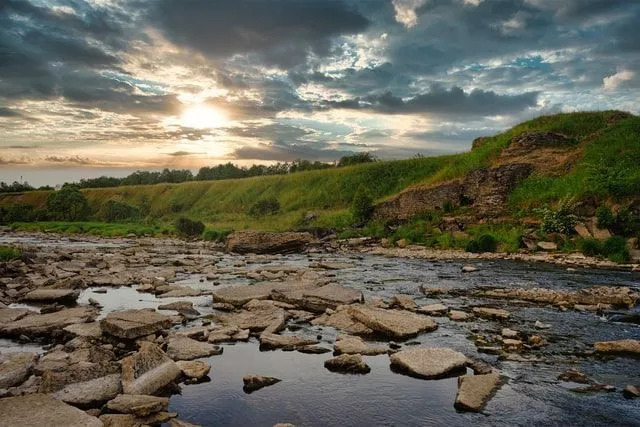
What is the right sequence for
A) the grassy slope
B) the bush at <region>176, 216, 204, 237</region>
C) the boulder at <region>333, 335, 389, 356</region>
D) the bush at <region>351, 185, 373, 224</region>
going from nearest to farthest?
the boulder at <region>333, 335, 389, 356</region> → the grassy slope → the bush at <region>351, 185, 373, 224</region> → the bush at <region>176, 216, 204, 237</region>

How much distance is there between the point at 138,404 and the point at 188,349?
9.32 ft

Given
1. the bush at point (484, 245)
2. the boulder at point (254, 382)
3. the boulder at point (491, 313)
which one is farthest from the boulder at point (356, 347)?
the bush at point (484, 245)

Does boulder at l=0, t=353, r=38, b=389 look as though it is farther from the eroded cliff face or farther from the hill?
the eroded cliff face

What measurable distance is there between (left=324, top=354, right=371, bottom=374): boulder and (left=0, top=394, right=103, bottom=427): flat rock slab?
13.4ft

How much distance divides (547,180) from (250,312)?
110 feet

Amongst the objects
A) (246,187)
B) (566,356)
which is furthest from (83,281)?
(246,187)

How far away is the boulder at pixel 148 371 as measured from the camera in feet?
23.1

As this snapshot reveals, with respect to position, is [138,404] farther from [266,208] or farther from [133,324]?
[266,208]

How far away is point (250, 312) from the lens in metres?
12.4

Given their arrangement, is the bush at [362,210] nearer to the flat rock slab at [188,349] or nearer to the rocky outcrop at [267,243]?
the rocky outcrop at [267,243]

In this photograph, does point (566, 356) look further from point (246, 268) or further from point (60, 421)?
point (246, 268)

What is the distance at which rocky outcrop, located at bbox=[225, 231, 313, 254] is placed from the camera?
33156mm

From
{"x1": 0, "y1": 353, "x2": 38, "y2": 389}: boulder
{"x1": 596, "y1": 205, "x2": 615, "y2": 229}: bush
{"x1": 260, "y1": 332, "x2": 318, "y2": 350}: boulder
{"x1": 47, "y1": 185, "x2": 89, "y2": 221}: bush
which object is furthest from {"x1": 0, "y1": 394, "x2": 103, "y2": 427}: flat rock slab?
{"x1": 47, "y1": 185, "x2": 89, "y2": 221}: bush

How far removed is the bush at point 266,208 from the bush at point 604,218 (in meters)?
49.6
